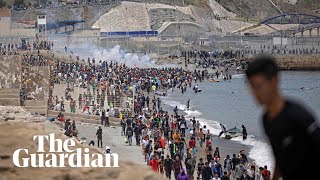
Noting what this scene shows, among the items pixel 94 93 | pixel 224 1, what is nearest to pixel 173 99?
pixel 94 93

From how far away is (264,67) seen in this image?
3342 mm

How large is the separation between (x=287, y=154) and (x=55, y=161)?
244 cm

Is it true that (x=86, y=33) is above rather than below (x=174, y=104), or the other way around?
above

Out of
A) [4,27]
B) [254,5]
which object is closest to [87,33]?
[4,27]

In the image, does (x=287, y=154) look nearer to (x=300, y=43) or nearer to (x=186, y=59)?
(x=186, y=59)

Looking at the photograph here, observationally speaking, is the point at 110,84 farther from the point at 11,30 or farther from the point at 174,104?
the point at 11,30

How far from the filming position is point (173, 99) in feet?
153

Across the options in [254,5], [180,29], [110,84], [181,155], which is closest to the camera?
[181,155]

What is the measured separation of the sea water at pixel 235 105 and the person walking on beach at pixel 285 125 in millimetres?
16086

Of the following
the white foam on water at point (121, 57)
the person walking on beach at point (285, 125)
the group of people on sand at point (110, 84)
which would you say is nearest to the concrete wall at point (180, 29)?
the white foam on water at point (121, 57)

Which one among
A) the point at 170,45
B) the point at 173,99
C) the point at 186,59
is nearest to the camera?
Result: the point at 173,99

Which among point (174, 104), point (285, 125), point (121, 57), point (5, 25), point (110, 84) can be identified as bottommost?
point (174, 104)

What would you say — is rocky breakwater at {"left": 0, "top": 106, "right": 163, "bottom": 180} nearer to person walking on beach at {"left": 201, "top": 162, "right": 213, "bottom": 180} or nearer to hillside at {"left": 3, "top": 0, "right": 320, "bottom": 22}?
person walking on beach at {"left": 201, "top": 162, "right": 213, "bottom": 180}

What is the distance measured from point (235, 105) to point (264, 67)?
145 feet
